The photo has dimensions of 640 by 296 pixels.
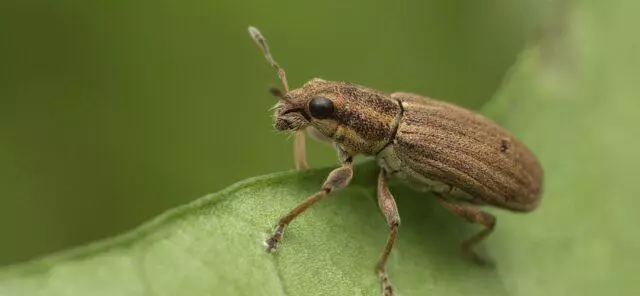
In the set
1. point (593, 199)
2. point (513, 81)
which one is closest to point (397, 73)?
point (513, 81)

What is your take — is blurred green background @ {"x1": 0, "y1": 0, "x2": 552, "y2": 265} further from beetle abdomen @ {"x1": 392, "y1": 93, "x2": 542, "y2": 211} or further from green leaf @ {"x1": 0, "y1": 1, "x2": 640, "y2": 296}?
beetle abdomen @ {"x1": 392, "y1": 93, "x2": 542, "y2": 211}

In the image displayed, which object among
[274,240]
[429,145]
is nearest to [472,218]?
[429,145]

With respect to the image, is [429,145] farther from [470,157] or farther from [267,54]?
[267,54]

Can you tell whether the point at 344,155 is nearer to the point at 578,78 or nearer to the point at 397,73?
the point at 397,73

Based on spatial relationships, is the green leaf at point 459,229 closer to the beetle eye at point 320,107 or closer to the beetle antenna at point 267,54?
the beetle eye at point 320,107

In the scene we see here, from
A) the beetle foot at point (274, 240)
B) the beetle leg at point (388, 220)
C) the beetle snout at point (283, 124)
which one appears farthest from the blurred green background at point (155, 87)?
the beetle foot at point (274, 240)

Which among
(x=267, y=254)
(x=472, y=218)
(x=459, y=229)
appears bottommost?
(x=459, y=229)
